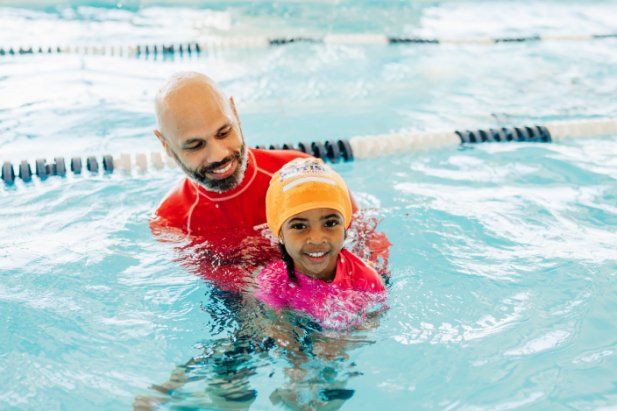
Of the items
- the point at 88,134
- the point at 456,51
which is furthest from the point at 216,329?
the point at 456,51

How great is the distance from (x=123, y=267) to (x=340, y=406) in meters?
1.63

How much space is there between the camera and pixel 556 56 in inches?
326

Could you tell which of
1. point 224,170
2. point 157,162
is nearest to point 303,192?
point 224,170

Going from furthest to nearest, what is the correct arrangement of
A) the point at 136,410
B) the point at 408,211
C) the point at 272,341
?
the point at 408,211, the point at 272,341, the point at 136,410

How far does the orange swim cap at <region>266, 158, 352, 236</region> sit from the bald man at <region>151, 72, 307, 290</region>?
0.83 feet

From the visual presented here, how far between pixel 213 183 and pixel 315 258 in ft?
1.99

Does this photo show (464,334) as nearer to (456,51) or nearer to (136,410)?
(136,410)

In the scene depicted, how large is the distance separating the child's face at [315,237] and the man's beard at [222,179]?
1.29 feet

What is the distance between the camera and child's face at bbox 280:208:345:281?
8.51 ft

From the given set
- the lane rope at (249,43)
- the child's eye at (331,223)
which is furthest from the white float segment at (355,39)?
the child's eye at (331,223)

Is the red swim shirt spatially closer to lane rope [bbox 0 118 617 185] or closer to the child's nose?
the child's nose

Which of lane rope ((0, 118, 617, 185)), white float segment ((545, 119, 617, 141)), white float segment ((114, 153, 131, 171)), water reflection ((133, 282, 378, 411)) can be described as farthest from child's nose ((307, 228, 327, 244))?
white float segment ((545, 119, 617, 141))

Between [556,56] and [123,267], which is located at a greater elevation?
[556,56]

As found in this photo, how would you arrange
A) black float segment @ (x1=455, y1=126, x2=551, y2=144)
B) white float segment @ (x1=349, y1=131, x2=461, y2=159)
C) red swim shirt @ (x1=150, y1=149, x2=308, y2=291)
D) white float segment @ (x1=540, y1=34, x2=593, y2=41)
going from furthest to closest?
white float segment @ (x1=540, y1=34, x2=593, y2=41) < black float segment @ (x1=455, y1=126, x2=551, y2=144) < white float segment @ (x1=349, y1=131, x2=461, y2=159) < red swim shirt @ (x1=150, y1=149, x2=308, y2=291)
